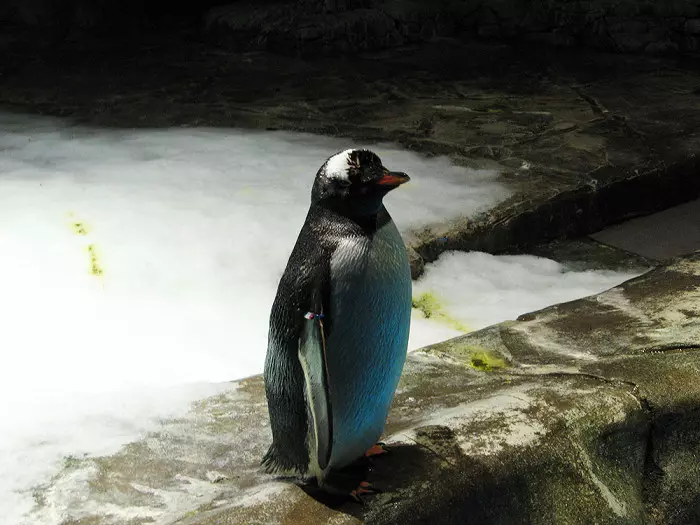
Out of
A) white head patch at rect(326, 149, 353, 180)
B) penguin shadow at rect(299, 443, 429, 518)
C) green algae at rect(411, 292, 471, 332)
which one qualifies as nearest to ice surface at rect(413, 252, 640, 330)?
green algae at rect(411, 292, 471, 332)

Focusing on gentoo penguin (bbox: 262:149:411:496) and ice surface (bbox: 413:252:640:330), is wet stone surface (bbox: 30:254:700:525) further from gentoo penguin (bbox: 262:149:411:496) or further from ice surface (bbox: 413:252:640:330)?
ice surface (bbox: 413:252:640:330)

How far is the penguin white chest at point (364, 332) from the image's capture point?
5.72 feet

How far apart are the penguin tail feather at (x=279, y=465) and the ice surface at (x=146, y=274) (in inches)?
19.5

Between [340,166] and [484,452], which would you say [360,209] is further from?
[484,452]

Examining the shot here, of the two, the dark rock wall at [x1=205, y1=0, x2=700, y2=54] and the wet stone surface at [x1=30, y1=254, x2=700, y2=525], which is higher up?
the dark rock wall at [x1=205, y1=0, x2=700, y2=54]

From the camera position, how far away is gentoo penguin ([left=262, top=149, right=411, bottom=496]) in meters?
1.74

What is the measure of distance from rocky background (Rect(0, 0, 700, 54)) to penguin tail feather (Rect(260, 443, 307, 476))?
18.5 feet

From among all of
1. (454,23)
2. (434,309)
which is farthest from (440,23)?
(434,309)

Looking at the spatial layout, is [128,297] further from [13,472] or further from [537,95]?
[537,95]

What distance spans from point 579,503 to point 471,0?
644cm

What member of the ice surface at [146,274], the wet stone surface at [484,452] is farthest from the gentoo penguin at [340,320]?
the ice surface at [146,274]

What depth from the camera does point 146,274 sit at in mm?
3398

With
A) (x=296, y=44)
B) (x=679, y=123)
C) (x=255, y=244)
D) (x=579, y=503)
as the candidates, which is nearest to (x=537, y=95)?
(x=679, y=123)

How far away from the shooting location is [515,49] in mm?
7289
